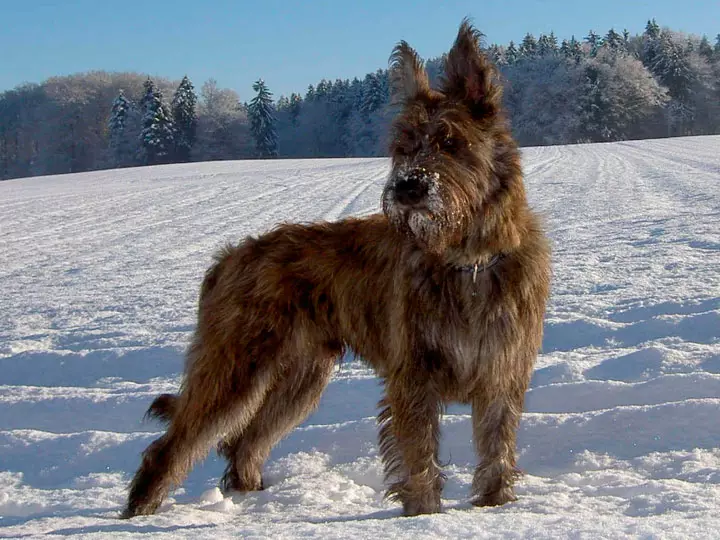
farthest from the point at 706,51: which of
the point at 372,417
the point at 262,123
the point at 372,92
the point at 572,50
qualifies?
the point at 372,417

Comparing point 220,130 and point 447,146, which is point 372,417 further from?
point 220,130

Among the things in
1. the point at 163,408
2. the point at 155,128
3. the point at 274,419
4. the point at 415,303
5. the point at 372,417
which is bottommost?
the point at 372,417

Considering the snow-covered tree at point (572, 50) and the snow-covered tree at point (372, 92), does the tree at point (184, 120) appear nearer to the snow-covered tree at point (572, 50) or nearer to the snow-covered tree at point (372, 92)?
the snow-covered tree at point (372, 92)

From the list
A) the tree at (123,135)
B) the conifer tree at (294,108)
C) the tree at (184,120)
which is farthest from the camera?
the conifer tree at (294,108)

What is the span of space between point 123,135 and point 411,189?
268ft

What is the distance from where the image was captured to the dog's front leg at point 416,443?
398 centimetres

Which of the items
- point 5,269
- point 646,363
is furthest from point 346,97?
point 646,363

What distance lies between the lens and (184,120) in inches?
3150

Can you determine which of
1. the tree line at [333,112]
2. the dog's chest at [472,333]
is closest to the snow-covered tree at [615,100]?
the tree line at [333,112]

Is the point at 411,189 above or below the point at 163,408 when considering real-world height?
above

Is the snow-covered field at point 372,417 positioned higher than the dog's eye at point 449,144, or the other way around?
the dog's eye at point 449,144

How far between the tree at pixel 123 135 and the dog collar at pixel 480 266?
259 ft

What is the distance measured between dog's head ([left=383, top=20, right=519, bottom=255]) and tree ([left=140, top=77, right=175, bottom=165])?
75.5m

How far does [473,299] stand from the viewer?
3996mm
